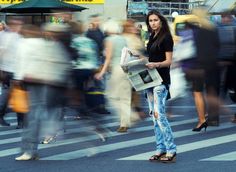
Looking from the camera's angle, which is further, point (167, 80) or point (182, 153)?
point (182, 153)

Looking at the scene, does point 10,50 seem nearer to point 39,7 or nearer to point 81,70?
point 81,70

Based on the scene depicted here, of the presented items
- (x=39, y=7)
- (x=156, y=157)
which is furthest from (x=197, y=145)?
(x=39, y=7)

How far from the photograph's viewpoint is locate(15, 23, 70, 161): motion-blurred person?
26.2ft

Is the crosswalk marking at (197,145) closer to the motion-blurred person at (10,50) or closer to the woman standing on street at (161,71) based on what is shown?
the woman standing on street at (161,71)

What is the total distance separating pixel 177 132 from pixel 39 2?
13.6 metres

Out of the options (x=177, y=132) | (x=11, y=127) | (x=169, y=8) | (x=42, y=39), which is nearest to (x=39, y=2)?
(x=169, y=8)

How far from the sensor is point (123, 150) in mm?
9039

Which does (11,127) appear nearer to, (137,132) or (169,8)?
(137,132)

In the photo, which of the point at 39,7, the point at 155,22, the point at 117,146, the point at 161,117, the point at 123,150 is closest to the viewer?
the point at 161,117

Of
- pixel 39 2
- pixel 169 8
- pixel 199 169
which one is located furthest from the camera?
pixel 169 8

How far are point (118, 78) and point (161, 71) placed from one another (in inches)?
118

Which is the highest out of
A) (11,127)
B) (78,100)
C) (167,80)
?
(167,80)

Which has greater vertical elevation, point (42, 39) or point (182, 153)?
point (42, 39)

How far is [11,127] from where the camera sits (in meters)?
11.7
